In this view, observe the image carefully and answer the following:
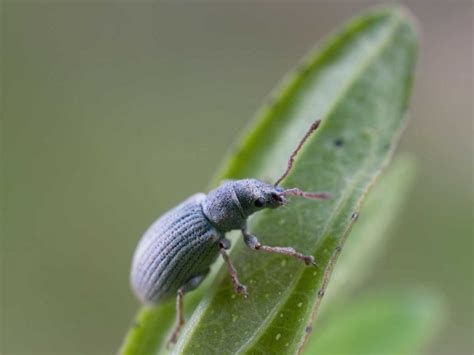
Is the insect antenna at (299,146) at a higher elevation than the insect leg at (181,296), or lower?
higher

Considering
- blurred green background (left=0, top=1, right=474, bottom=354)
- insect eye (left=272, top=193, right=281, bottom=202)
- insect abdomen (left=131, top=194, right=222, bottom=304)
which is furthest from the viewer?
blurred green background (left=0, top=1, right=474, bottom=354)

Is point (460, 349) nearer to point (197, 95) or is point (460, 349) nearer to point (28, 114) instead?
point (197, 95)

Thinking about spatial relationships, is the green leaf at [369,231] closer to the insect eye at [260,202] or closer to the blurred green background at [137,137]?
the insect eye at [260,202]

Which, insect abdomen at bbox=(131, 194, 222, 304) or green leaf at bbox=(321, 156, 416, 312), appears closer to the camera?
green leaf at bbox=(321, 156, 416, 312)

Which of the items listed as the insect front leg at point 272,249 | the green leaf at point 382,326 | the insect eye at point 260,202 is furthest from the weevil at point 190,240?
the green leaf at point 382,326

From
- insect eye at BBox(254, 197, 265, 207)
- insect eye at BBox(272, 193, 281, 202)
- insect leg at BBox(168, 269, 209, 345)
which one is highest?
insect eye at BBox(272, 193, 281, 202)

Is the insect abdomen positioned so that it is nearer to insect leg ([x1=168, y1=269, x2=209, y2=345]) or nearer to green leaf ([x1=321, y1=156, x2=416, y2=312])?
insect leg ([x1=168, y1=269, x2=209, y2=345])

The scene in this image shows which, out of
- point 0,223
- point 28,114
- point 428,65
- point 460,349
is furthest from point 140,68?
point 460,349

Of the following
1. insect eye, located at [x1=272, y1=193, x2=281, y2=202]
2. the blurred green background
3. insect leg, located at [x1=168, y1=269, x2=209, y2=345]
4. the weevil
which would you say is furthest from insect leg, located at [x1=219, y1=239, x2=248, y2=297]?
the blurred green background
